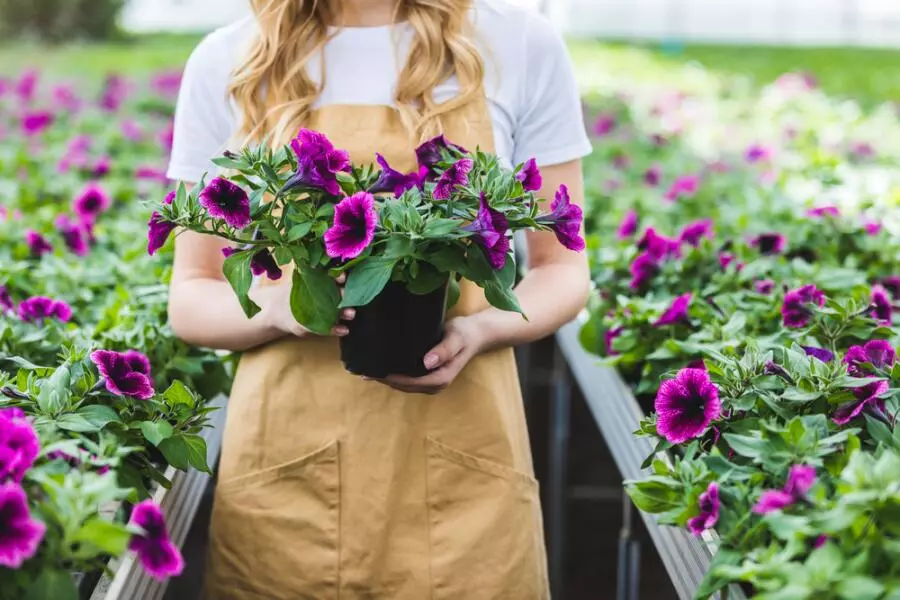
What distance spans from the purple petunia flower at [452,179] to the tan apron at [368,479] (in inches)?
12.1

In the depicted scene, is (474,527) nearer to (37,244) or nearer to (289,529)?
(289,529)

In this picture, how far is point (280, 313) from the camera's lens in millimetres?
1536

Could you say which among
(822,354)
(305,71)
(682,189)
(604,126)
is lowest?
(604,126)

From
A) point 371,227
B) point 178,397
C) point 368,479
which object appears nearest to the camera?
point 371,227

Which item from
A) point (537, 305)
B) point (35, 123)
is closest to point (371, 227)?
point (537, 305)

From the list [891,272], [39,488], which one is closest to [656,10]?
[891,272]

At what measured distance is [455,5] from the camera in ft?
5.57

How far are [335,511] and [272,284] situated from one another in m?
0.33

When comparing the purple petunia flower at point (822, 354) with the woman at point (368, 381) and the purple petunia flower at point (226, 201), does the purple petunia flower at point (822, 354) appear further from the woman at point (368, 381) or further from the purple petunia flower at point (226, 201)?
the purple petunia flower at point (226, 201)

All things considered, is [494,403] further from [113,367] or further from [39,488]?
[39,488]

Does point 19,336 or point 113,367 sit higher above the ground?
point 113,367

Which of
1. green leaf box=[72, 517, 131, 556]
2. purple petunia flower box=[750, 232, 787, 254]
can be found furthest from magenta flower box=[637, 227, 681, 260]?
green leaf box=[72, 517, 131, 556]

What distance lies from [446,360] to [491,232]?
0.94 feet

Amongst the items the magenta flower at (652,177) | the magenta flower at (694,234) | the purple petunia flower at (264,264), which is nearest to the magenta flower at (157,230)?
the purple petunia flower at (264,264)
